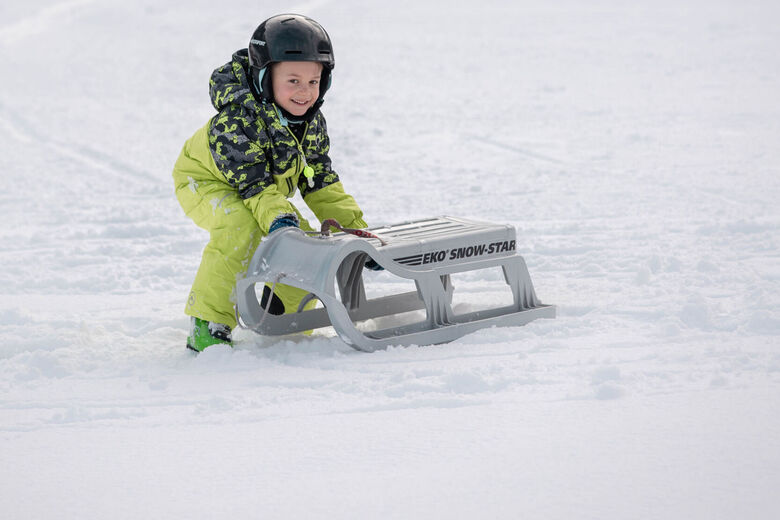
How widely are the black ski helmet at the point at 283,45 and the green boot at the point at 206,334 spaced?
33.2 inches

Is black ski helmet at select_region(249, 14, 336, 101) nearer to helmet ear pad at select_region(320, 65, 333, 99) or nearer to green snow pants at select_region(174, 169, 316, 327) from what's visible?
Result: helmet ear pad at select_region(320, 65, 333, 99)

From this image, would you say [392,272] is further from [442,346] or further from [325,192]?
[325,192]

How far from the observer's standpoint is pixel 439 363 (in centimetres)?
317

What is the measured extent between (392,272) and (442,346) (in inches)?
13.0

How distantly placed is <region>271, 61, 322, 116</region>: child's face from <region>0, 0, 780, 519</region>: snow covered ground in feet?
2.83

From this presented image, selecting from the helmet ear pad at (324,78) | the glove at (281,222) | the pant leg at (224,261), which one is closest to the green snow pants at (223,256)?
the pant leg at (224,261)

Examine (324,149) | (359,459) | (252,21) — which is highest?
(252,21)

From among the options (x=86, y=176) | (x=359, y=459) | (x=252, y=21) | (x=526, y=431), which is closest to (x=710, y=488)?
(x=526, y=431)

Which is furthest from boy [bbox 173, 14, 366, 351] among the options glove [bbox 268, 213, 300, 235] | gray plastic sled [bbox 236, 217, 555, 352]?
gray plastic sled [bbox 236, 217, 555, 352]

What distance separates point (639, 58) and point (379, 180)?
622cm

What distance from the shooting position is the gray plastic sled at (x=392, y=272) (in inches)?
126

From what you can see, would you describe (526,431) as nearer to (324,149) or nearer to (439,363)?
(439,363)

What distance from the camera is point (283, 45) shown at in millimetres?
3342

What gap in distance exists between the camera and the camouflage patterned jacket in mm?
3420
